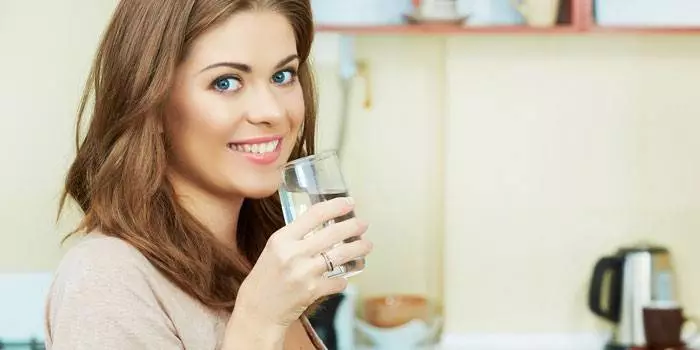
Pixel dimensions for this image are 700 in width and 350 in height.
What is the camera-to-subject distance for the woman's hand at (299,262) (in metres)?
1.18

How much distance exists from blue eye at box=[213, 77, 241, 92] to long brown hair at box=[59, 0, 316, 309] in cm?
5

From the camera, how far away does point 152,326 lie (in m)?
1.19

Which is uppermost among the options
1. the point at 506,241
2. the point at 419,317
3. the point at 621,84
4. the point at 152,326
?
the point at 621,84

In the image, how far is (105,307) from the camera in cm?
117

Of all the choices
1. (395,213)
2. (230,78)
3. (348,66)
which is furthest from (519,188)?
(230,78)

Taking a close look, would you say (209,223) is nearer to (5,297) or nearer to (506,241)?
(5,297)

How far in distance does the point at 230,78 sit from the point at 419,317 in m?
2.04

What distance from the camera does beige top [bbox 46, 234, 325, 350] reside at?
3.81 ft

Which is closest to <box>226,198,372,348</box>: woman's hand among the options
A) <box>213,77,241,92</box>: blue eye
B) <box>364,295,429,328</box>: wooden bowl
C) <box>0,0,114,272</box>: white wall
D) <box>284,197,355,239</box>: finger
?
<box>284,197,355,239</box>: finger

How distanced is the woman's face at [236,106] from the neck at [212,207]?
27mm

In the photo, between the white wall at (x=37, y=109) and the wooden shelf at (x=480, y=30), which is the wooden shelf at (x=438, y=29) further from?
the white wall at (x=37, y=109)

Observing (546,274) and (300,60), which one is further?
(546,274)

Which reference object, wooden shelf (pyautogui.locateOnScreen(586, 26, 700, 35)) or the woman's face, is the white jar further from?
the woman's face

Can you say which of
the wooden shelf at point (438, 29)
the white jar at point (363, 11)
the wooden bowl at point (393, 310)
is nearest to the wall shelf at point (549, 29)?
the wooden shelf at point (438, 29)
